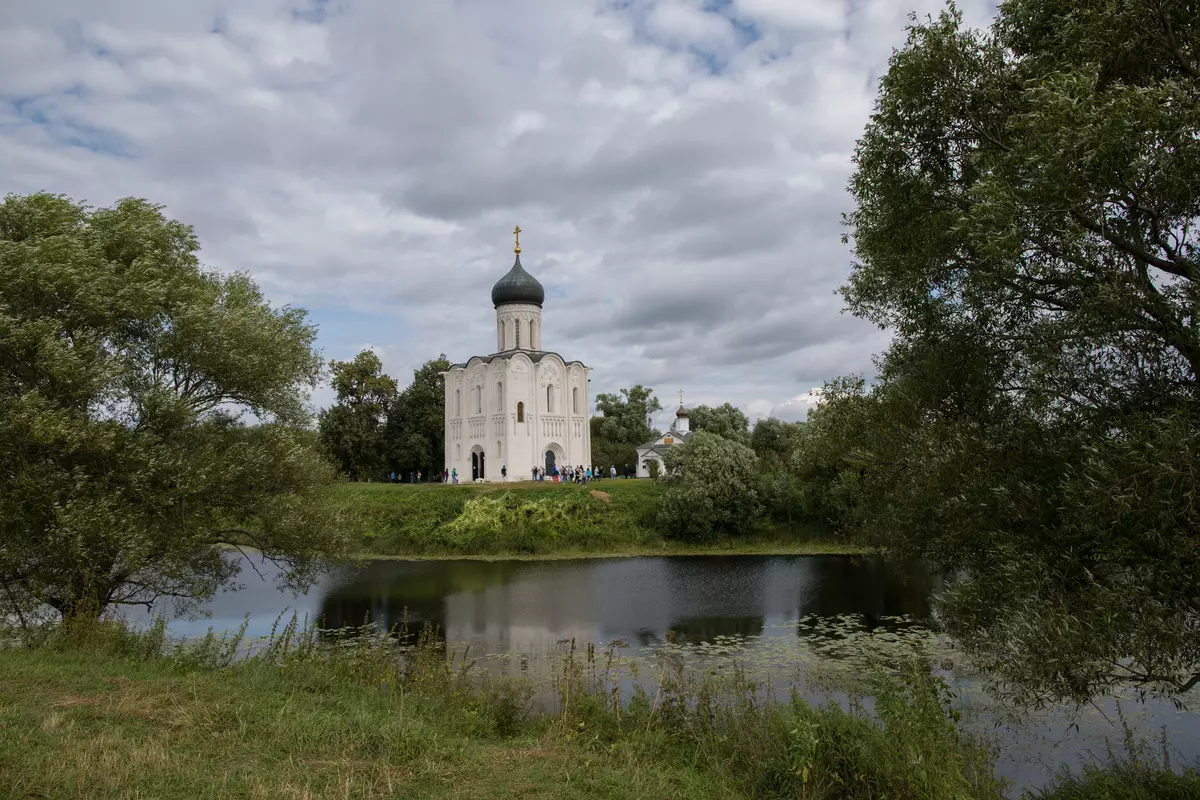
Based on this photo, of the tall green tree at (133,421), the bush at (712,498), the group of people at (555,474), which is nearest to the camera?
the tall green tree at (133,421)

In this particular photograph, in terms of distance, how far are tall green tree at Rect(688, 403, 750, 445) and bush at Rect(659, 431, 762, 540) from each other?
87.7 feet

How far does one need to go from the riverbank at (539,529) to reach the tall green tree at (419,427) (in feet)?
40.8

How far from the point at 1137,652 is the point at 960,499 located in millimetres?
1792

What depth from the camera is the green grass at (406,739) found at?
5.46m

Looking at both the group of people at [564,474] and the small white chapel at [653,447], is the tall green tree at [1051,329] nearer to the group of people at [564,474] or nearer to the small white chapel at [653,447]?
the group of people at [564,474]

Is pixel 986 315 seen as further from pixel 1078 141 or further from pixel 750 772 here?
pixel 750 772

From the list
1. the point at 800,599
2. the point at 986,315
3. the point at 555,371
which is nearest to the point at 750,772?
the point at 986,315

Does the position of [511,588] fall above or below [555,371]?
below

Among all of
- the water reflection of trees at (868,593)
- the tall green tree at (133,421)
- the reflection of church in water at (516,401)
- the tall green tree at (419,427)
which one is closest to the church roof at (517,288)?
the reflection of church in water at (516,401)

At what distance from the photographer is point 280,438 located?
491 inches

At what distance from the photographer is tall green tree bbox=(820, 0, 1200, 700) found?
227 inches

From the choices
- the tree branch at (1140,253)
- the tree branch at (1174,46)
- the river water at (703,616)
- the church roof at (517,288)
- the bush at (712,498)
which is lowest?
the river water at (703,616)

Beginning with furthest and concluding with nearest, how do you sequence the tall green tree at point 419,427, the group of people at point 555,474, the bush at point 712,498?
the tall green tree at point 419,427
the group of people at point 555,474
the bush at point 712,498

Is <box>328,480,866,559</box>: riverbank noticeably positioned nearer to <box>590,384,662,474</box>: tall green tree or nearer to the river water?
the river water
